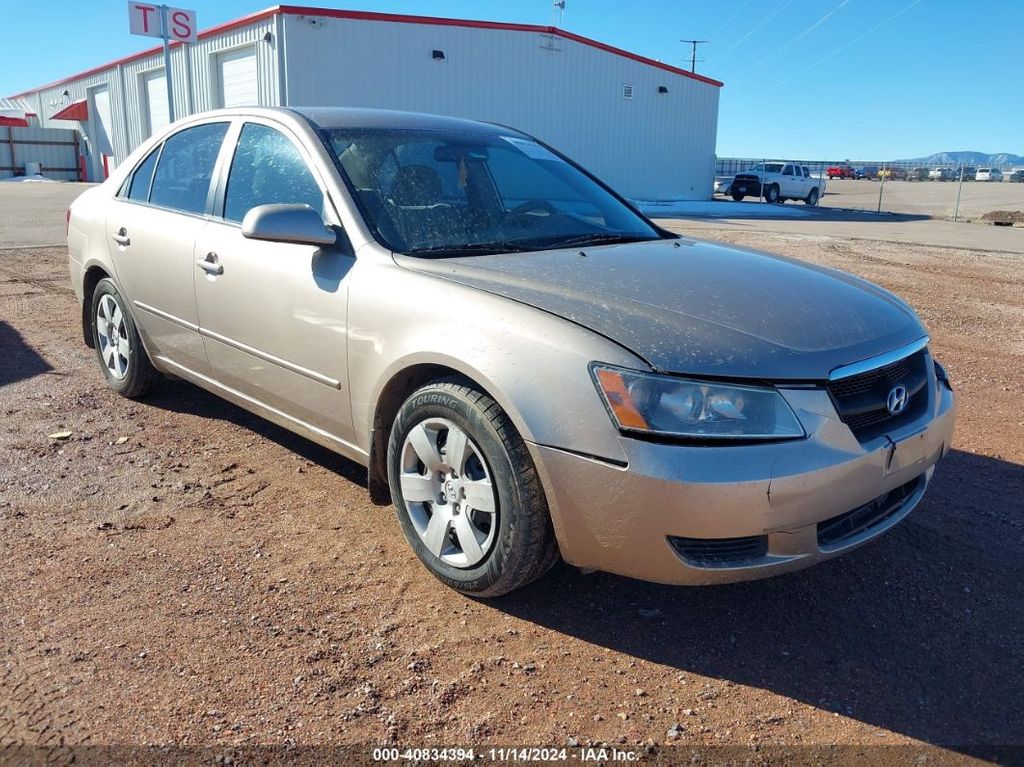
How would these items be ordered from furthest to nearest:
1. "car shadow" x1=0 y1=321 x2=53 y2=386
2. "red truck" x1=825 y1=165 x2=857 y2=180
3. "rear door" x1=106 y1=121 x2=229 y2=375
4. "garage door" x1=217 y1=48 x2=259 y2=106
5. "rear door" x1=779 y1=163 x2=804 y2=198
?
1. "red truck" x1=825 y1=165 x2=857 y2=180
2. "rear door" x1=779 y1=163 x2=804 y2=198
3. "garage door" x1=217 y1=48 x2=259 y2=106
4. "car shadow" x1=0 y1=321 x2=53 y2=386
5. "rear door" x1=106 y1=121 x2=229 y2=375

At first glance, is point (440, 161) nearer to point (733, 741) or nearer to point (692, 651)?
point (692, 651)

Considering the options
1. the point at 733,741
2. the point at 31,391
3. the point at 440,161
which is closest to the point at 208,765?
the point at 733,741

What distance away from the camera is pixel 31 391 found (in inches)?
211

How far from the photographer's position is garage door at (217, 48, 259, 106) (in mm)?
24812

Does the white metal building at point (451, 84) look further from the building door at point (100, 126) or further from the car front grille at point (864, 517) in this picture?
the car front grille at point (864, 517)

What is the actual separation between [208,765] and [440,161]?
8.56 feet

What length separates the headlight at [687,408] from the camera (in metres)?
2.46

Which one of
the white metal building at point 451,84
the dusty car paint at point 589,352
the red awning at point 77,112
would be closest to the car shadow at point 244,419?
the dusty car paint at point 589,352

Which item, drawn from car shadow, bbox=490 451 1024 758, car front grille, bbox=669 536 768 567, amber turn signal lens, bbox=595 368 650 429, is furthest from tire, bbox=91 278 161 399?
car front grille, bbox=669 536 768 567

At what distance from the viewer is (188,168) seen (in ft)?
14.6

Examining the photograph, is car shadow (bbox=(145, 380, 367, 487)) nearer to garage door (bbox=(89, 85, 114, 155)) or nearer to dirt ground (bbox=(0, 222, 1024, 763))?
dirt ground (bbox=(0, 222, 1024, 763))

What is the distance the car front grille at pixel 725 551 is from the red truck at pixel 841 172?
85.2 metres

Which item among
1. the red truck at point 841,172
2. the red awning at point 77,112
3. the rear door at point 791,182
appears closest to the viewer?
the rear door at point 791,182

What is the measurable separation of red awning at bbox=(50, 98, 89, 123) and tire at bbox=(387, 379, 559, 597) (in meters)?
40.3
